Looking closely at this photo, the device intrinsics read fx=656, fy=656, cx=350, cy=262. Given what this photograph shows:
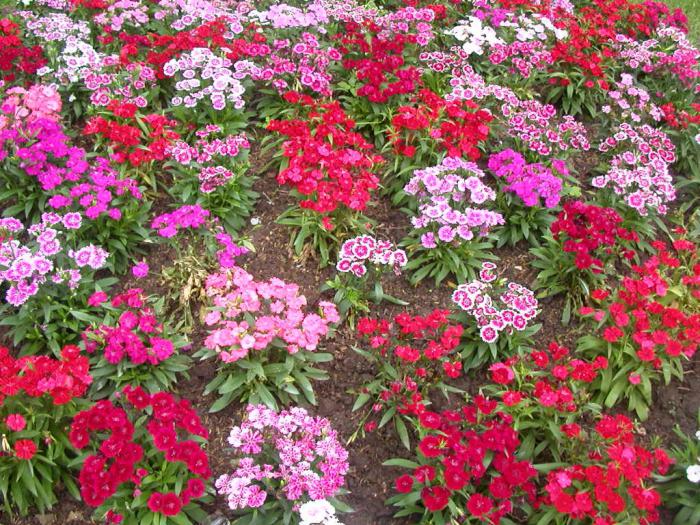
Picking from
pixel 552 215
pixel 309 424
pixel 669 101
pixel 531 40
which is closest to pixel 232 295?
pixel 309 424

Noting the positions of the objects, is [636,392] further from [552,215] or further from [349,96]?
[349,96]

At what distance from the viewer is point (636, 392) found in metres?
4.55

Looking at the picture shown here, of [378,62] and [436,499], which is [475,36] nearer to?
[378,62]

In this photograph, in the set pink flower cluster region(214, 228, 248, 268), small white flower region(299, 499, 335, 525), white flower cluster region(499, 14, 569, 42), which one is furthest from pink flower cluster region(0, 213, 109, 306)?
white flower cluster region(499, 14, 569, 42)

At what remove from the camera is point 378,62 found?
6477 mm

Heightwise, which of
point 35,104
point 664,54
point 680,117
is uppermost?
point 664,54

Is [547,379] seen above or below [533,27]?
below

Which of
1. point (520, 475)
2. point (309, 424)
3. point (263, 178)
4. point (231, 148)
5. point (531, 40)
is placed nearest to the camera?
point (520, 475)

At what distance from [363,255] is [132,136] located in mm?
2291

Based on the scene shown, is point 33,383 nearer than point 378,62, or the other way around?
point 33,383

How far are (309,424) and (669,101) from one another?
17.9 ft

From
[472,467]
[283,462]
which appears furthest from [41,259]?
[472,467]

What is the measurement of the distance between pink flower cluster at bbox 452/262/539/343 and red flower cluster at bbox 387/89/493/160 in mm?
1427

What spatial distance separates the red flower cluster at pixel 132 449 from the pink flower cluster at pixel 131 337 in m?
0.41
